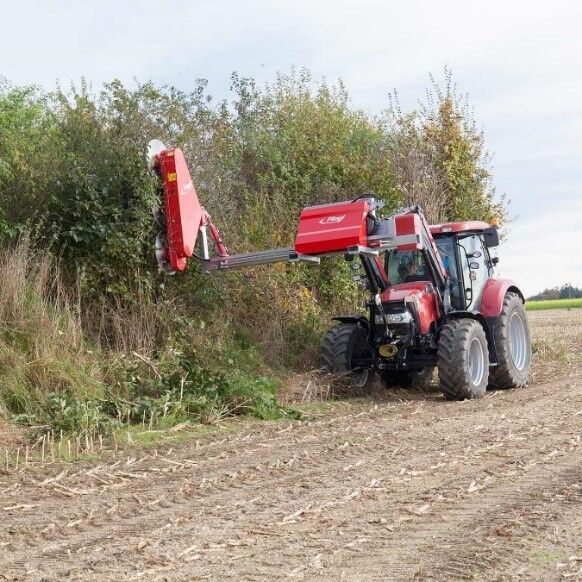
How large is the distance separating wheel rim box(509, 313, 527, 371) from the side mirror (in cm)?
111

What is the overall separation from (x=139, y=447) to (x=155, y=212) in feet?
13.0

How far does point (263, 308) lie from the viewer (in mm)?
15188

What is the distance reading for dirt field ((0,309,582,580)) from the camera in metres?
5.72

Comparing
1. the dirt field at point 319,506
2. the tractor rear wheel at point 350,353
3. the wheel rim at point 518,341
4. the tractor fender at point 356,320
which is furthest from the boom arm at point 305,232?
the dirt field at point 319,506

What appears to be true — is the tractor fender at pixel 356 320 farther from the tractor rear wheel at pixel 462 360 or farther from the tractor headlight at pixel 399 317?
the tractor rear wheel at pixel 462 360

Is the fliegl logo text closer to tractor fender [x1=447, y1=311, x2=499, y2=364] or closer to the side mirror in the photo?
tractor fender [x1=447, y1=311, x2=499, y2=364]

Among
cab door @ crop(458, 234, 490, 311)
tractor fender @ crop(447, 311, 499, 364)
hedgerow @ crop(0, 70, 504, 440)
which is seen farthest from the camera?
cab door @ crop(458, 234, 490, 311)

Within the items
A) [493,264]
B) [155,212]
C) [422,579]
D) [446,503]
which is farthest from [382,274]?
[422,579]

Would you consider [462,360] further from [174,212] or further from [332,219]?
A: [174,212]

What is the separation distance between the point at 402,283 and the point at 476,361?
56.3 inches

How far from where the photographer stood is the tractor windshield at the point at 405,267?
45.7 feet

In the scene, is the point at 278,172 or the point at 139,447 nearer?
the point at 139,447

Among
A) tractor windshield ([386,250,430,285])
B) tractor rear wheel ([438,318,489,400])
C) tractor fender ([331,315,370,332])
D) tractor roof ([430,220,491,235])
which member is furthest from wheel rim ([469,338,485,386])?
tractor roof ([430,220,491,235])

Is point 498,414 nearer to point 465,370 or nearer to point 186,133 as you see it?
point 465,370
